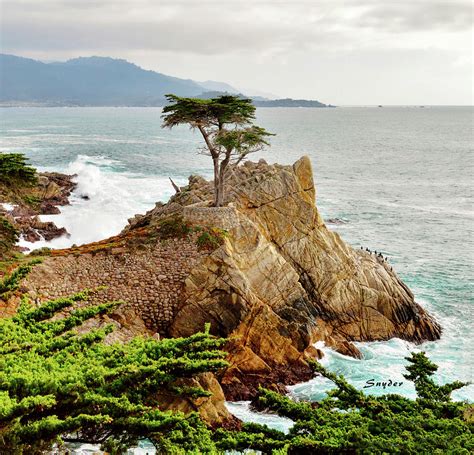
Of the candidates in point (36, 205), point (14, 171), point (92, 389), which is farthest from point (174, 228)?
point (92, 389)

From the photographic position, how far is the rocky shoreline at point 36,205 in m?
17.5

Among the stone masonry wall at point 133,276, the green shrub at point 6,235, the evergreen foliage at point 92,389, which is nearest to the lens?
the evergreen foliage at point 92,389

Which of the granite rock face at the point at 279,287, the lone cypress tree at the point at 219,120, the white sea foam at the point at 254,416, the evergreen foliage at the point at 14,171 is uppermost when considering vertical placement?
the lone cypress tree at the point at 219,120

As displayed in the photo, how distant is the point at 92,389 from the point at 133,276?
39.2 feet

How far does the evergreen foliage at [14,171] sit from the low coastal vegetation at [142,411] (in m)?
5.73

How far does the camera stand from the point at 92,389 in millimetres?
10109

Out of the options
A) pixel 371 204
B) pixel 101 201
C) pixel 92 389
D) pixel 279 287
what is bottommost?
pixel 279 287

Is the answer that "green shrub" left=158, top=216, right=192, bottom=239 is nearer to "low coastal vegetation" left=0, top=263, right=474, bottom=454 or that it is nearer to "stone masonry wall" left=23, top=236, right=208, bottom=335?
"stone masonry wall" left=23, top=236, right=208, bottom=335

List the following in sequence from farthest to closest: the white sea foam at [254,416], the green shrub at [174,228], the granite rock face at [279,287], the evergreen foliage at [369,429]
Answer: the green shrub at [174,228] < the granite rock face at [279,287] < the white sea foam at [254,416] < the evergreen foliage at [369,429]

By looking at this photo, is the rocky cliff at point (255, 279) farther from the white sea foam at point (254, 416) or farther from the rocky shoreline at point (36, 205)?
the rocky shoreline at point (36, 205)

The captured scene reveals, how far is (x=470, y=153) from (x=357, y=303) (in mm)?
85960

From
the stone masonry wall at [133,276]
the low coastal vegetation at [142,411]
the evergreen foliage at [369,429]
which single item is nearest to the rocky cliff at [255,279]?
the stone masonry wall at [133,276]

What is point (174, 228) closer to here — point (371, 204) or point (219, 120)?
point (219, 120)

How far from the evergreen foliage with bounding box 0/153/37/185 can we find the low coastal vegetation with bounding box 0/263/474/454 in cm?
573
